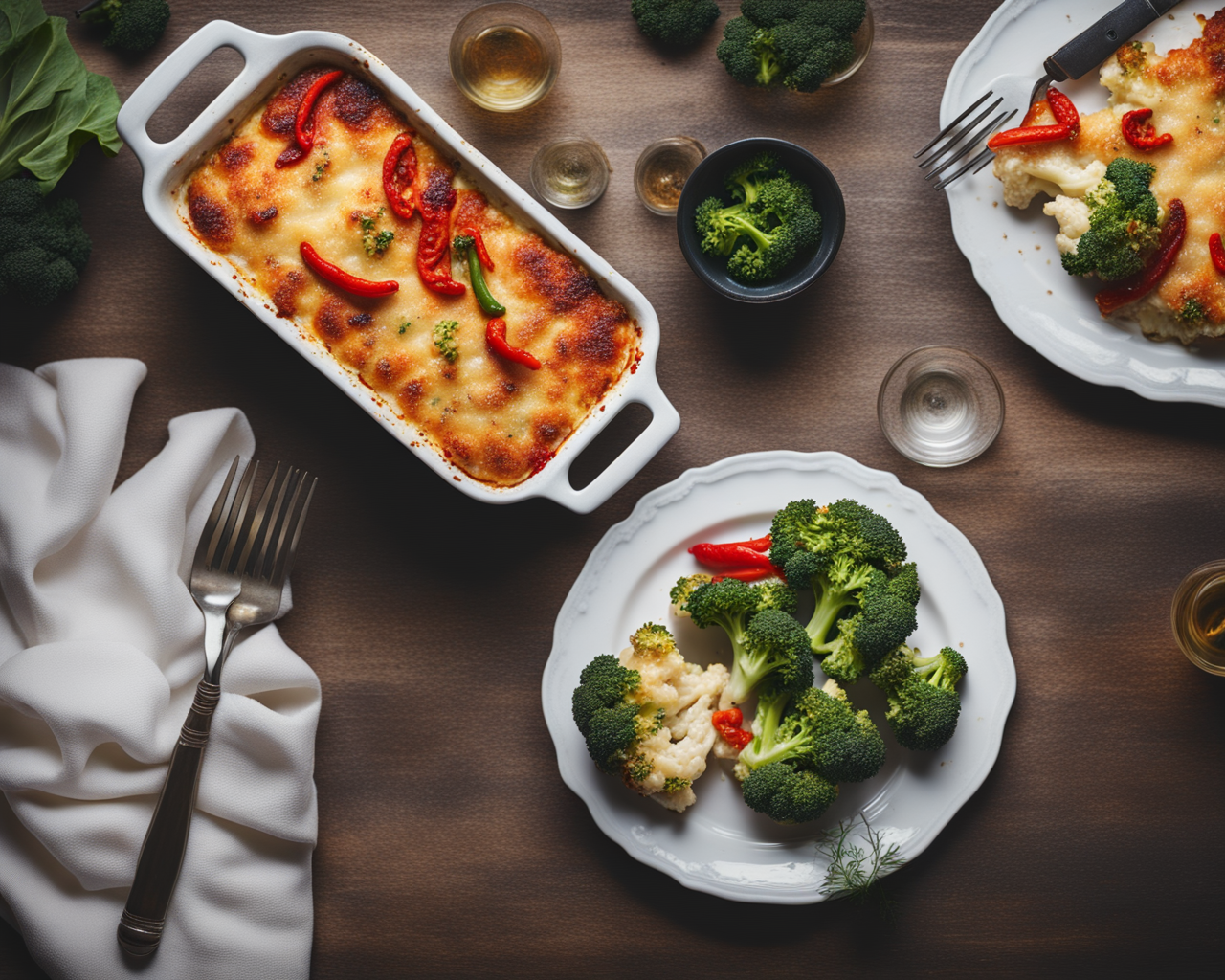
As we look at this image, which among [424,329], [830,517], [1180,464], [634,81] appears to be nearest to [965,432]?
[830,517]

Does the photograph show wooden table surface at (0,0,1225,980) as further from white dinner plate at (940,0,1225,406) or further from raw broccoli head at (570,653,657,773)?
raw broccoli head at (570,653,657,773)

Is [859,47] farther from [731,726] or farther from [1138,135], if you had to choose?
[731,726]

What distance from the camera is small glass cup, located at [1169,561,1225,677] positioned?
2.74 meters

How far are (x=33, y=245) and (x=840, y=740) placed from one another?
10.2 feet

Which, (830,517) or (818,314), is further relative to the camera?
(818,314)

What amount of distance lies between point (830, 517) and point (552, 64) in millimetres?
1854

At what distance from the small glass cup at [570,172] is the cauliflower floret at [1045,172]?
4.48ft

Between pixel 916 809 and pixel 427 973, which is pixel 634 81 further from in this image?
pixel 427 973

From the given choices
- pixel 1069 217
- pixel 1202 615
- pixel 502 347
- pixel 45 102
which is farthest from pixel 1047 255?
pixel 45 102

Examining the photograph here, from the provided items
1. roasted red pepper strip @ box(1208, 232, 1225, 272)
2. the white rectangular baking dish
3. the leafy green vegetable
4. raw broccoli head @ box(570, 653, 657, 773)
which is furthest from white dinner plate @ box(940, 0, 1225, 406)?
the leafy green vegetable

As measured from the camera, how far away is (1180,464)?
113 inches

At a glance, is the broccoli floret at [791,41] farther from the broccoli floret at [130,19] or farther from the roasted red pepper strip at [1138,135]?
the broccoli floret at [130,19]

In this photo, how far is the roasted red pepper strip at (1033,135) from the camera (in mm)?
2631

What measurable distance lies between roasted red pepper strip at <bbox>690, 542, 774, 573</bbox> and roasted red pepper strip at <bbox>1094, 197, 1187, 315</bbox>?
1.47m
